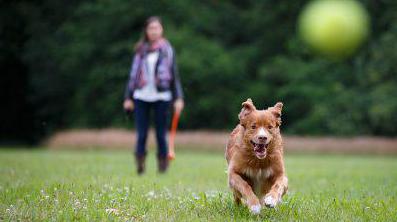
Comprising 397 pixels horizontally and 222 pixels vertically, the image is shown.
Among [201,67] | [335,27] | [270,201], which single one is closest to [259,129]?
[270,201]

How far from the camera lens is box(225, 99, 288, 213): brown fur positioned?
516cm

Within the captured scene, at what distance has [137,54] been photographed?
32.7 feet

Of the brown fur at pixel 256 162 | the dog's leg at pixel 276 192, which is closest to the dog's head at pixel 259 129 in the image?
the brown fur at pixel 256 162

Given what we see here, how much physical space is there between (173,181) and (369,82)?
20.2 metres

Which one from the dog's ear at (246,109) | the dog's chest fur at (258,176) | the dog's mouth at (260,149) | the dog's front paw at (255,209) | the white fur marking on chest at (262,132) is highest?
the dog's ear at (246,109)

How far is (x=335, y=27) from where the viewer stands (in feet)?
67.6

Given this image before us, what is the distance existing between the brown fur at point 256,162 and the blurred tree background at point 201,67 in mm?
20693

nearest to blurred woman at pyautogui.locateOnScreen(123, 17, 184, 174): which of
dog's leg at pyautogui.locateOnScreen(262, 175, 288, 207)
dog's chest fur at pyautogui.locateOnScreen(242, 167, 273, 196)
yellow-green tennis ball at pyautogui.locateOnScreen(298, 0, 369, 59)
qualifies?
dog's chest fur at pyautogui.locateOnScreen(242, 167, 273, 196)

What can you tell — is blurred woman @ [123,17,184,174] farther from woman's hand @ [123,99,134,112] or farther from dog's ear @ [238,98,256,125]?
dog's ear @ [238,98,256,125]

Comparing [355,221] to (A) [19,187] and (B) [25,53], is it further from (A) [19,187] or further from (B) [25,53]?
(B) [25,53]

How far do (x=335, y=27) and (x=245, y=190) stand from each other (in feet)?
54.0

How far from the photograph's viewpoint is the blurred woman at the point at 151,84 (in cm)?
975

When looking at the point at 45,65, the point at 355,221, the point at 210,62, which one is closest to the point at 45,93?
the point at 45,65

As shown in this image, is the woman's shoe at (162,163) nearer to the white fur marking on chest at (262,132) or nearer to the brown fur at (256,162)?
the brown fur at (256,162)
